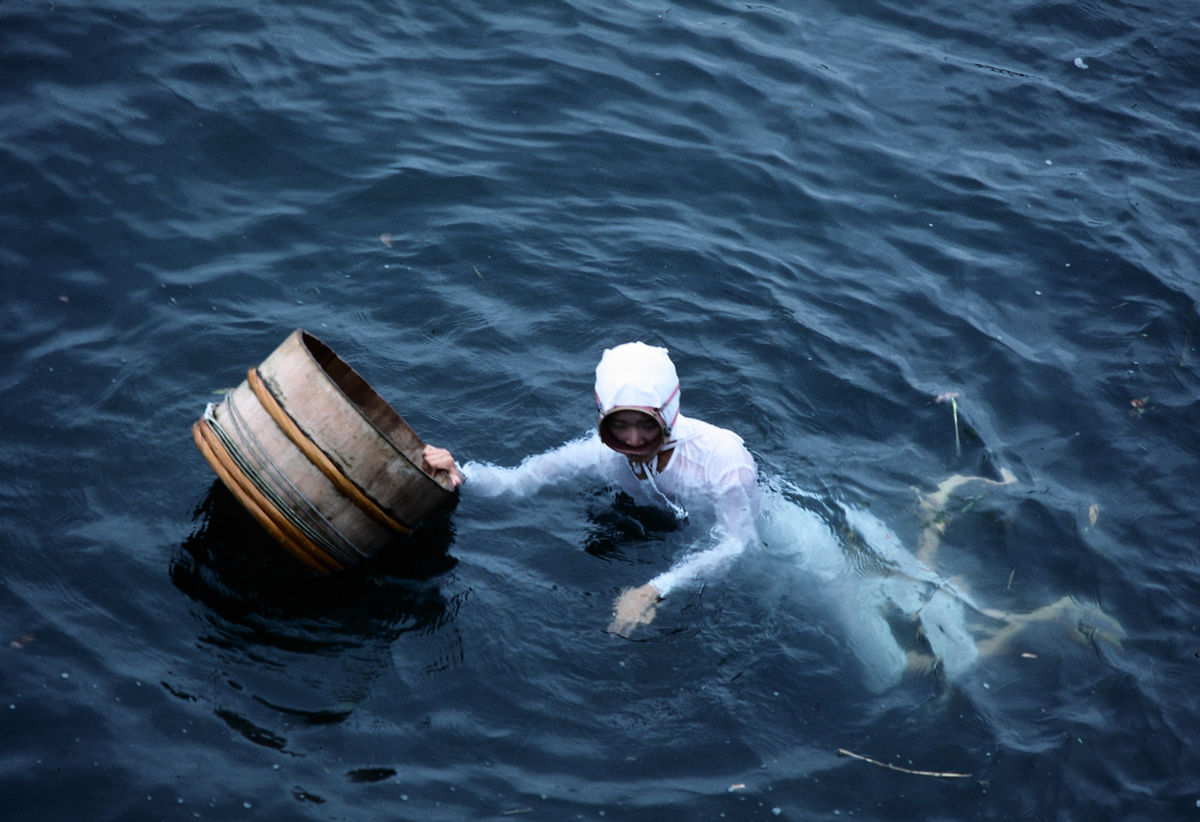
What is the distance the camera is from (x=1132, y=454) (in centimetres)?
676

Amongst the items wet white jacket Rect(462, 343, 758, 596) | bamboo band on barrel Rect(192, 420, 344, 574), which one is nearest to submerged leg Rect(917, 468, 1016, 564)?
wet white jacket Rect(462, 343, 758, 596)

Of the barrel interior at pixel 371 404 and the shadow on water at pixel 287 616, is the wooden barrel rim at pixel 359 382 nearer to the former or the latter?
the barrel interior at pixel 371 404

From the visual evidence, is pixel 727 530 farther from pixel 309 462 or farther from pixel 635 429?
pixel 309 462

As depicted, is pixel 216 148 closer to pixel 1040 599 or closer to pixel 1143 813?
pixel 1040 599

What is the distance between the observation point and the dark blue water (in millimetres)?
4660

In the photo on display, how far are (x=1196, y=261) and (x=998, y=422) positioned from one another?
2.91 meters

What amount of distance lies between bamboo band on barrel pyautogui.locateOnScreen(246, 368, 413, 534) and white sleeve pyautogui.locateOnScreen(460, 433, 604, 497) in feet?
3.91

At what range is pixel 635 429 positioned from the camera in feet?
16.8

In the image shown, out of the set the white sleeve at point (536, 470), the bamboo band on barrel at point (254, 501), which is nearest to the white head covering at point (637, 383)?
the white sleeve at point (536, 470)

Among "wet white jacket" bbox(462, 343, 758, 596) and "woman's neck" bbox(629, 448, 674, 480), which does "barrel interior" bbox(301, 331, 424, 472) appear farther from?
"woman's neck" bbox(629, 448, 674, 480)

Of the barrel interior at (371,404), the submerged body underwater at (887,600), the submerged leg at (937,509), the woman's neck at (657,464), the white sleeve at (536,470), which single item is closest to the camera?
the barrel interior at (371,404)

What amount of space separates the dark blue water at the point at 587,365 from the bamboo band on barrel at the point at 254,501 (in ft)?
2.02

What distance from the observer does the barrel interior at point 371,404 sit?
520 cm

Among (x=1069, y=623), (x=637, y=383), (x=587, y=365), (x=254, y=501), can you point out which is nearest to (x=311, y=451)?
(x=254, y=501)
